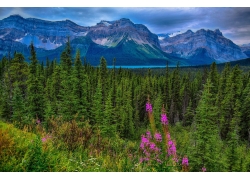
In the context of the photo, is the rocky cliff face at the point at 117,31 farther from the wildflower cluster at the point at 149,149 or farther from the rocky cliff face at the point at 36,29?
the wildflower cluster at the point at 149,149

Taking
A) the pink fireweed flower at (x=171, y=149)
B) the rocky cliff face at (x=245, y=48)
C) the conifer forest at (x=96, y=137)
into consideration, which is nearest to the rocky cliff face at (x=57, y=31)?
the conifer forest at (x=96, y=137)

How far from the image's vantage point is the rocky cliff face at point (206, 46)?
10.4 metres

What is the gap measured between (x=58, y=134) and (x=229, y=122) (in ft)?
91.4

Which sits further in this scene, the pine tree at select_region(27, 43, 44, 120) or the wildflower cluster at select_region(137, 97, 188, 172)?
the pine tree at select_region(27, 43, 44, 120)

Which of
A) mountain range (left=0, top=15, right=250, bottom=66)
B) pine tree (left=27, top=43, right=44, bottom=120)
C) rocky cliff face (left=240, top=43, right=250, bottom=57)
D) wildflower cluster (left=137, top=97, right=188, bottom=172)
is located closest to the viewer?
wildflower cluster (left=137, top=97, right=188, bottom=172)

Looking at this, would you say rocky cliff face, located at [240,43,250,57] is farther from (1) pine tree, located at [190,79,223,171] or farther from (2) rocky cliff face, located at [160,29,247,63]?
(1) pine tree, located at [190,79,223,171]

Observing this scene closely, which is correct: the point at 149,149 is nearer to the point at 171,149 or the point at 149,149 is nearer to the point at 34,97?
the point at 171,149

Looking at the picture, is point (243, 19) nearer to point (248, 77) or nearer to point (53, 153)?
point (53, 153)

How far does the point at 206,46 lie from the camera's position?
13.0m

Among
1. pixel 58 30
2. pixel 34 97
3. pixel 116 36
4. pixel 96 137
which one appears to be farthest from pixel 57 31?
A: pixel 34 97

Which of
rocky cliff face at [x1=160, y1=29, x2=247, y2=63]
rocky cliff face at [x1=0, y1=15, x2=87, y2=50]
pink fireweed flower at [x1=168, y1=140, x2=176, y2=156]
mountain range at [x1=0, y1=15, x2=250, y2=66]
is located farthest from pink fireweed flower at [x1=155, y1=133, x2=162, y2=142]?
rocky cliff face at [x1=0, y1=15, x2=87, y2=50]

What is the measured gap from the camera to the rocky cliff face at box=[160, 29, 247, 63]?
10391 mm
